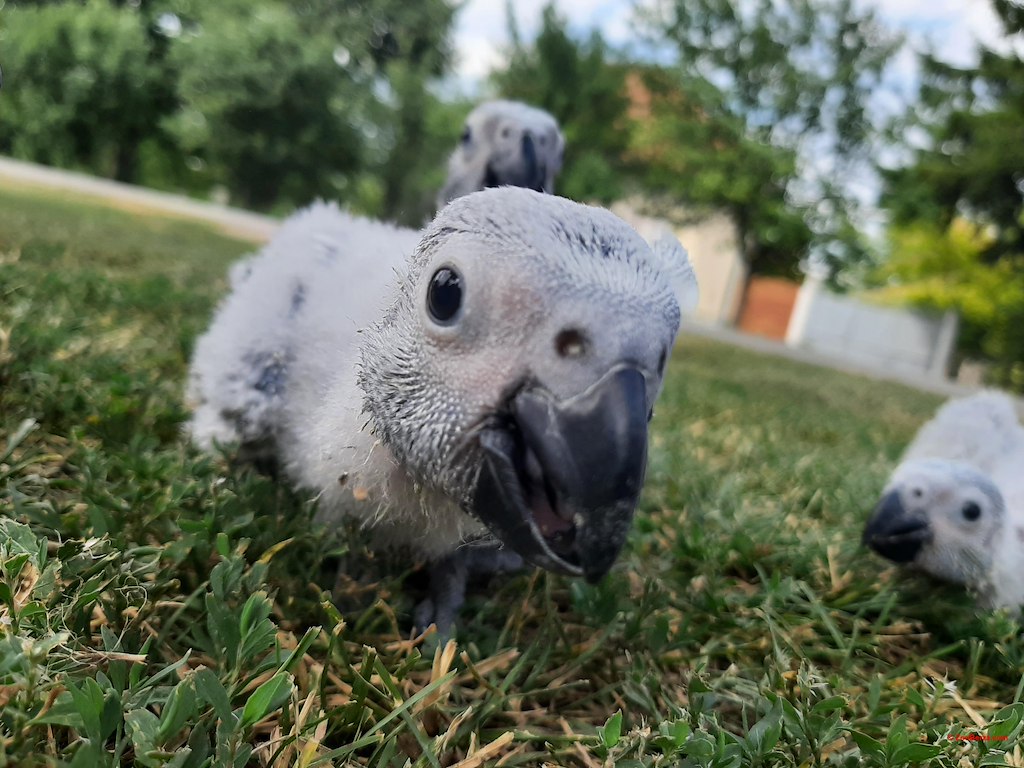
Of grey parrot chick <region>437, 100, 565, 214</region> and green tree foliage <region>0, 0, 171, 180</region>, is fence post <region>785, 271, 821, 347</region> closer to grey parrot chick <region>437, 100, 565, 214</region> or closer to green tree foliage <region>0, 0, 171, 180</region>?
grey parrot chick <region>437, 100, 565, 214</region>

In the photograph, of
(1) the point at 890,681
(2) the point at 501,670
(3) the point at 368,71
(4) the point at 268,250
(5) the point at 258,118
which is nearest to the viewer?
(2) the point at 501,670

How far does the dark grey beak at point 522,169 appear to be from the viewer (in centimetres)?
349

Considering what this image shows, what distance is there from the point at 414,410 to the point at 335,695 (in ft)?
1.66

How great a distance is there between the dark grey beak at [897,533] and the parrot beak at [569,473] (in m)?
1.50

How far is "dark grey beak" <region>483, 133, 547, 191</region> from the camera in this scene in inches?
137

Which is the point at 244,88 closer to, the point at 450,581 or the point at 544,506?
the point at 450,581

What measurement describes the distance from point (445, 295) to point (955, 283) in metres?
24.8

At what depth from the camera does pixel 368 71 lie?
25141mm

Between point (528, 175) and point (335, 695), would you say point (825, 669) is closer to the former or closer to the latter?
point (335, 695)

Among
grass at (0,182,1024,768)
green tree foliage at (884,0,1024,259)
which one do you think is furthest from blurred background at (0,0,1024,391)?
grass at (0,182,1024,768)

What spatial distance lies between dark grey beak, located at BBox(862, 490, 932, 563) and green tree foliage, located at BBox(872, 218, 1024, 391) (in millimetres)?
19670

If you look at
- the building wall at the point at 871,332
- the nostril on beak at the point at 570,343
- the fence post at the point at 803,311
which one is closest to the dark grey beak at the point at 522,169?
the nostril on beak at the point at 570,343

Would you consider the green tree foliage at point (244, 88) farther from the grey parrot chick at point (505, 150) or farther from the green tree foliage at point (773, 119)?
the grey parrot chick at point (505, 150)

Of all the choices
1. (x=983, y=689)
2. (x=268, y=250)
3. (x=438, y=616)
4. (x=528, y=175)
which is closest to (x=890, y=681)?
(x=983, y=689)
